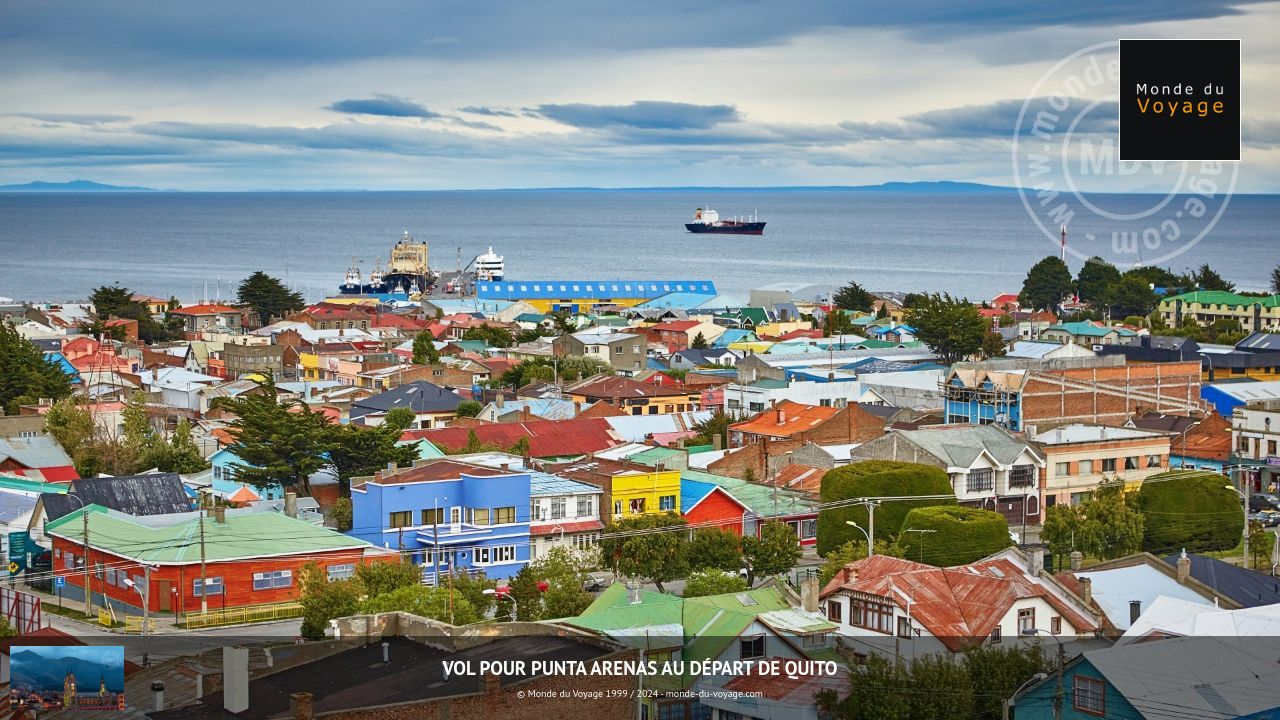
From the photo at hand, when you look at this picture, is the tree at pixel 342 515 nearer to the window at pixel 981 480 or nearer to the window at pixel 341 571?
the window at pixel 341 571

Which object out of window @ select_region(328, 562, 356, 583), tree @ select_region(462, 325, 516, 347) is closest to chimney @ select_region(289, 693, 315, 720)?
window @ select_region(328, 562, 356, 583)

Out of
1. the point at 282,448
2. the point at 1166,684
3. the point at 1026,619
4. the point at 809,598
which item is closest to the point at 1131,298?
the point at 282,448

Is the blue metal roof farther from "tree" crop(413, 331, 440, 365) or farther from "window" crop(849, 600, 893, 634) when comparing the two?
"window" crop(849, 600, 893, 634)

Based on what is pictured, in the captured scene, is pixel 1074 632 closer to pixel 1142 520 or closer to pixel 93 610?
pixel 1142 520

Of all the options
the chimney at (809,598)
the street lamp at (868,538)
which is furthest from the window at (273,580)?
the chimney at (809,598)

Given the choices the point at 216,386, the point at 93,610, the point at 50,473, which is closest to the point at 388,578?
the point at 93,610

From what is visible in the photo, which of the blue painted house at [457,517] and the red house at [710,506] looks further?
the red house at [710,506]
